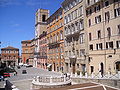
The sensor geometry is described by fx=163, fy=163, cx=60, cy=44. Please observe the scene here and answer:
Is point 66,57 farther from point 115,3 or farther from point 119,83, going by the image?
point 119,83

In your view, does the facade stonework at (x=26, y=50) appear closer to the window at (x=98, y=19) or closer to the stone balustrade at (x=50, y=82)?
the window at (x=98, y=19)

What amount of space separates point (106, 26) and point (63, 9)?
21.1 m

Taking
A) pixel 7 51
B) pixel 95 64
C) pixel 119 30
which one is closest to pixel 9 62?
pixel 7 51

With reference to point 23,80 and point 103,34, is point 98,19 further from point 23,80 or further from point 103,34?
point 23,80

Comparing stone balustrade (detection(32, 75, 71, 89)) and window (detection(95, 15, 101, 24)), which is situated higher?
window (detection(95, 15, 101, 24))

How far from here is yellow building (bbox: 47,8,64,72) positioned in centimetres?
Answer: 4946

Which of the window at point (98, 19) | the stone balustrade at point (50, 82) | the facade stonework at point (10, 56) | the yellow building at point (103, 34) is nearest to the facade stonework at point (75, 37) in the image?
the yellow building at point (103, 34)

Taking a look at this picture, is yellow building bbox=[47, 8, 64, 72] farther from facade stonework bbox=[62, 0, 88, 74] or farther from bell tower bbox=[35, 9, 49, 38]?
bell tower bbox=[35, 9, 49, 38]

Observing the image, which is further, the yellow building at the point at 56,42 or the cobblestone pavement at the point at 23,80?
the yellow building at the point at 56,42

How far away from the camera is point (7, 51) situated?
354 ft

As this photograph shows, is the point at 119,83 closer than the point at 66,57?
Yes

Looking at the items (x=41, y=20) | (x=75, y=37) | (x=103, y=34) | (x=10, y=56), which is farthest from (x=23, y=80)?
(x=10, y=56)

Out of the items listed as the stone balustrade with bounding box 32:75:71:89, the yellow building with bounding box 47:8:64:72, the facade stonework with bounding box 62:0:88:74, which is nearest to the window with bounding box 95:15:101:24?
the facade stonework with bounding box 62:0:88:74

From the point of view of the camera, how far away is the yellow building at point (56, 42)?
162 feet
